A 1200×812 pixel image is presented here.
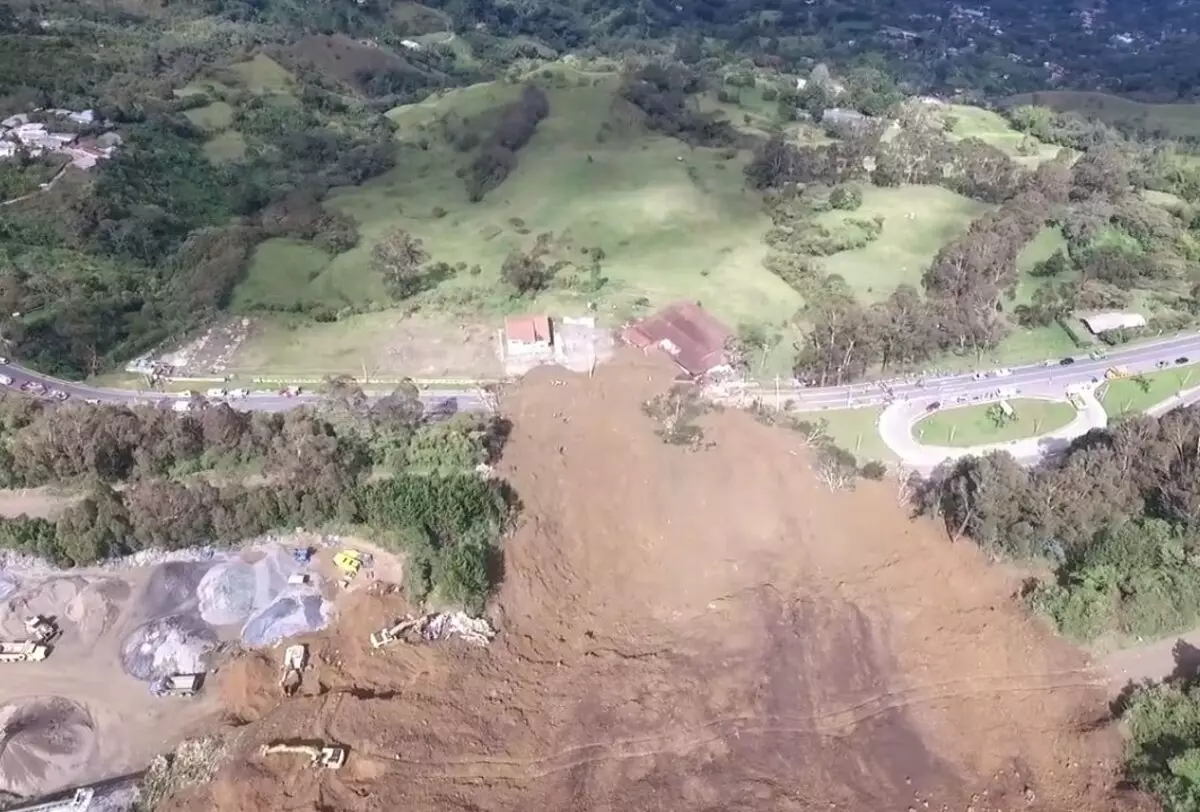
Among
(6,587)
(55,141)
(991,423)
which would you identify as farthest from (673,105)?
(6,587)

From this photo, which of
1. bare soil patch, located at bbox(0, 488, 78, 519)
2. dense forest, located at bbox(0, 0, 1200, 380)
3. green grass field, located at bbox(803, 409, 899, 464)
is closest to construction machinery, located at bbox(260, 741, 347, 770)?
bare soil patch, located at bbox(0, 488, 78, 519)

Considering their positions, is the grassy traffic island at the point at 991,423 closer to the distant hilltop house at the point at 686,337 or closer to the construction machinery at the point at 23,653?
the distant hilltop house at the point at 686,337

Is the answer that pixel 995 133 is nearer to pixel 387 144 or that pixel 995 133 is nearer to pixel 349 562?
pixel 387 144

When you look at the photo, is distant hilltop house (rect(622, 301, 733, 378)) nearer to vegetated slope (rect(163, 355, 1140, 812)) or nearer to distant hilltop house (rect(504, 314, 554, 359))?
distant hilltop house (rect(504, 314, 554, 359))

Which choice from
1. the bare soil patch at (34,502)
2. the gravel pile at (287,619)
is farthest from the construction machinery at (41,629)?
the gravel pile at (287,619)

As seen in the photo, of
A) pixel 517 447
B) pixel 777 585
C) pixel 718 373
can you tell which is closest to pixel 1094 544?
pixel 777 585

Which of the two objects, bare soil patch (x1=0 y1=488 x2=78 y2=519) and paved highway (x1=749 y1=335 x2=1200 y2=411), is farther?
paved highway (x1=749 y1=335 x2=1200 y2=411)
